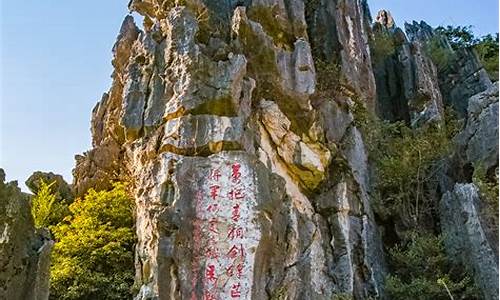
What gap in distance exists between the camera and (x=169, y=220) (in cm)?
851

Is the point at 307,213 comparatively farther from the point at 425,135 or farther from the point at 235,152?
the point at 425,135

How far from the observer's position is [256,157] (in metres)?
9.29

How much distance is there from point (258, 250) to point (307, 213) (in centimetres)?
232

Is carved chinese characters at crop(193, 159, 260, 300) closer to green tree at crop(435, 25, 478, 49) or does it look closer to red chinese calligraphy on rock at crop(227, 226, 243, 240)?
red chinese calligraphy on rock at crop(227, 226, 243, 240)

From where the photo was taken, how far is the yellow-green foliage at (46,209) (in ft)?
40.2

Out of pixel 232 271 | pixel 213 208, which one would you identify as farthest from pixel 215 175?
pixel 232 271

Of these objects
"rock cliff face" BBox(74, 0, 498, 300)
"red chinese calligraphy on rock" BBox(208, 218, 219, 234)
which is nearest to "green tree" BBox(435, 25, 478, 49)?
"rock cliff face" BBox(74, 0, 498, 300)

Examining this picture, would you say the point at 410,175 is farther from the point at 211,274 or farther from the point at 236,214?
the point at 211,274

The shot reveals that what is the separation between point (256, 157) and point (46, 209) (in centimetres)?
545

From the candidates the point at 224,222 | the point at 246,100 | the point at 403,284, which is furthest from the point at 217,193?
the point at 403,284

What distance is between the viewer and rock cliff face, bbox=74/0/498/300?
8.47 metres

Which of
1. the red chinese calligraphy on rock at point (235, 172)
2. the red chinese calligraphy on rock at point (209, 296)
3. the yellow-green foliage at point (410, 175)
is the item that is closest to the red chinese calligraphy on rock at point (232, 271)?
the red chinese calligraphy on rock at point (209, 296)

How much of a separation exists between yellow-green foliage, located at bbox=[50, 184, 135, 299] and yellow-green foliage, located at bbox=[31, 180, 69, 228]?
647mm

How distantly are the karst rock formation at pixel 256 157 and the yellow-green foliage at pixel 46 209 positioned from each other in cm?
77
